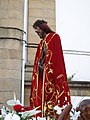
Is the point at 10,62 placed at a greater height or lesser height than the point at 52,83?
greater

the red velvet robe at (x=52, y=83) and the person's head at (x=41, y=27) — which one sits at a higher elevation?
the person's head at (x=41, y=27)

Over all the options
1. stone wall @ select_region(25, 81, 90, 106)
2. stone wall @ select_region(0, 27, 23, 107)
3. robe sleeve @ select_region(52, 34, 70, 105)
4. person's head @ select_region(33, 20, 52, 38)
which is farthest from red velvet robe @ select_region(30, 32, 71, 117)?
stone wall @ select_region(25, 81, 90, 106)

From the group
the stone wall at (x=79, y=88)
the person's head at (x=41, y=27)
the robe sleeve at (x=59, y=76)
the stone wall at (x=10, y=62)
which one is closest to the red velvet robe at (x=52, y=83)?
the robe sleeve at (x=59, y=76)

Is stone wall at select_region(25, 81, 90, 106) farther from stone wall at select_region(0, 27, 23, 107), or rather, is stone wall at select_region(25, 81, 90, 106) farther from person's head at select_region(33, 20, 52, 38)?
person's head at select_region(33, 20, 52, 38)

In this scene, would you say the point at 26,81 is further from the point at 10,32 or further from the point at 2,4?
the point at 2,4

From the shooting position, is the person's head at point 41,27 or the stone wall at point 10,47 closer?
the person's head at point 41,27

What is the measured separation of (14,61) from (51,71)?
147 centimetres

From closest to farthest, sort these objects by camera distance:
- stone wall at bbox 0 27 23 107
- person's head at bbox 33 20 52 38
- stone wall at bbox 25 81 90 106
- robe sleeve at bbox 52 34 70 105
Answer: robe sleeve at bbox 52 34 70 105 < person's head at bbox 33 20 52 38 < stone wall at bbox 0 27 23 107 < stone wall at bbox 25 81 90 106

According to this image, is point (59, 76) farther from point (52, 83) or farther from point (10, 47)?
point (10, 47)

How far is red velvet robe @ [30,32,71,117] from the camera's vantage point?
2.93m

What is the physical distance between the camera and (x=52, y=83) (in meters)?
2.99

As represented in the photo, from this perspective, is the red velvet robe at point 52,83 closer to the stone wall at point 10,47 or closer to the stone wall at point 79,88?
the stone wall at point 10,47

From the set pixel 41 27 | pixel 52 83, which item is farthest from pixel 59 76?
pixel 41 27

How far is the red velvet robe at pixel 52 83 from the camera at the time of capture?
9.62 ft
